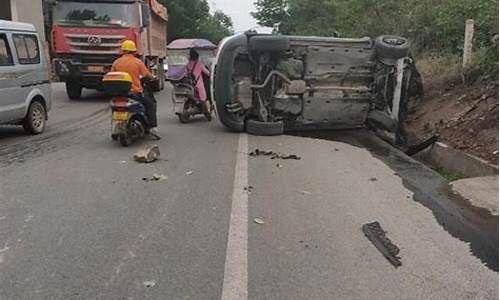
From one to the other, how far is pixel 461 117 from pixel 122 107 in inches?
217

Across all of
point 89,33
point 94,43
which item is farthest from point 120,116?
point 89,33

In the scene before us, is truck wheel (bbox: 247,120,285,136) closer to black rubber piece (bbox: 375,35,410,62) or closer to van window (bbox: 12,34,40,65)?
black rubber piece (bbox: 375,35,410,62)

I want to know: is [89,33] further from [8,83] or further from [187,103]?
[8,83]

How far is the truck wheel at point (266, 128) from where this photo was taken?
11.0 m

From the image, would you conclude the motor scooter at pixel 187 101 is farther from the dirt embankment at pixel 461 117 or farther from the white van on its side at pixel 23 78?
the dirt embankment at pixel 461 117

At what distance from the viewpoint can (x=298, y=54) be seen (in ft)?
36.2

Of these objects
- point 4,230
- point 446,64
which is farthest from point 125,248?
point 446,64

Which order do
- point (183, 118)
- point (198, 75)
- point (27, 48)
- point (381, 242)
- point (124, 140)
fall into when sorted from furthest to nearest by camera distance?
point (183, 118) < point (198, 75) < point (27, 48) < point (124, 140) < point (381, 242)

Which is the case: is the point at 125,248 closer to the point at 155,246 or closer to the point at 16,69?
the point at 155,246

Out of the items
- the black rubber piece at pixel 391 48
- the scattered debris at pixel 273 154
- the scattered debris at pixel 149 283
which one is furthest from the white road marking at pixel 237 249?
the black rubber piece at pixel 391 48

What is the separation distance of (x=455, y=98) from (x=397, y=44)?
4.76 ft

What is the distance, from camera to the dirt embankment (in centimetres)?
880

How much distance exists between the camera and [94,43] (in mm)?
17453

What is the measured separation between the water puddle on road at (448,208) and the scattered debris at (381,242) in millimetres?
633
